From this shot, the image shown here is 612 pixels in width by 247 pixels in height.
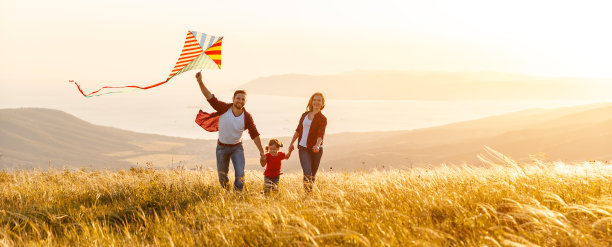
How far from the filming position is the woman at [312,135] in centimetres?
802

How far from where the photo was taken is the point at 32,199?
7.75 meters

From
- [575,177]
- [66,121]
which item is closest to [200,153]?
[66,121]

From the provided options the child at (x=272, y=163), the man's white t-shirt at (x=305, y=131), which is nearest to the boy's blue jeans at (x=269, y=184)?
the child at (x=272, y=163)

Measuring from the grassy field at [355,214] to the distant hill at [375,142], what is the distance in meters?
Answer: 1.19

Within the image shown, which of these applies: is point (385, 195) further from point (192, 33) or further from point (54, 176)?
point (54, 176)

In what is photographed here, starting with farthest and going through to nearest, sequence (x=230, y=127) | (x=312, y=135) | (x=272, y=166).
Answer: (x=312, y=135) → (x=272, y=166) → (x=230, y=127)

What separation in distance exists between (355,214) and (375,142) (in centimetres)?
9535

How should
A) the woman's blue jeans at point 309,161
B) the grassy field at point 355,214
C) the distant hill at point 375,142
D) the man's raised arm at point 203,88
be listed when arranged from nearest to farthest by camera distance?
the grassy field at point 355,214
the man's raised arm at point 203,88
the woman's blue jeans at point 309,161
the distant hill at point 375,142

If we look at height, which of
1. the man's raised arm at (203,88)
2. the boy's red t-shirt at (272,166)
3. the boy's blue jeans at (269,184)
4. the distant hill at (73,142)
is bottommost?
the distant hill at (73,142)

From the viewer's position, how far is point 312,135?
8039mm

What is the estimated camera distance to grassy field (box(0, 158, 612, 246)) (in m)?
4.00

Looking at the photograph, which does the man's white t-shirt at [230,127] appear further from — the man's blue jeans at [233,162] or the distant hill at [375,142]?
the distant hill at [375,142]

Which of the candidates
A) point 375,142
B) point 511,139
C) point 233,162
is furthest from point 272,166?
point 375,142

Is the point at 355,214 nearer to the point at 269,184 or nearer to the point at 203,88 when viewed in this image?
the point at 269,184
